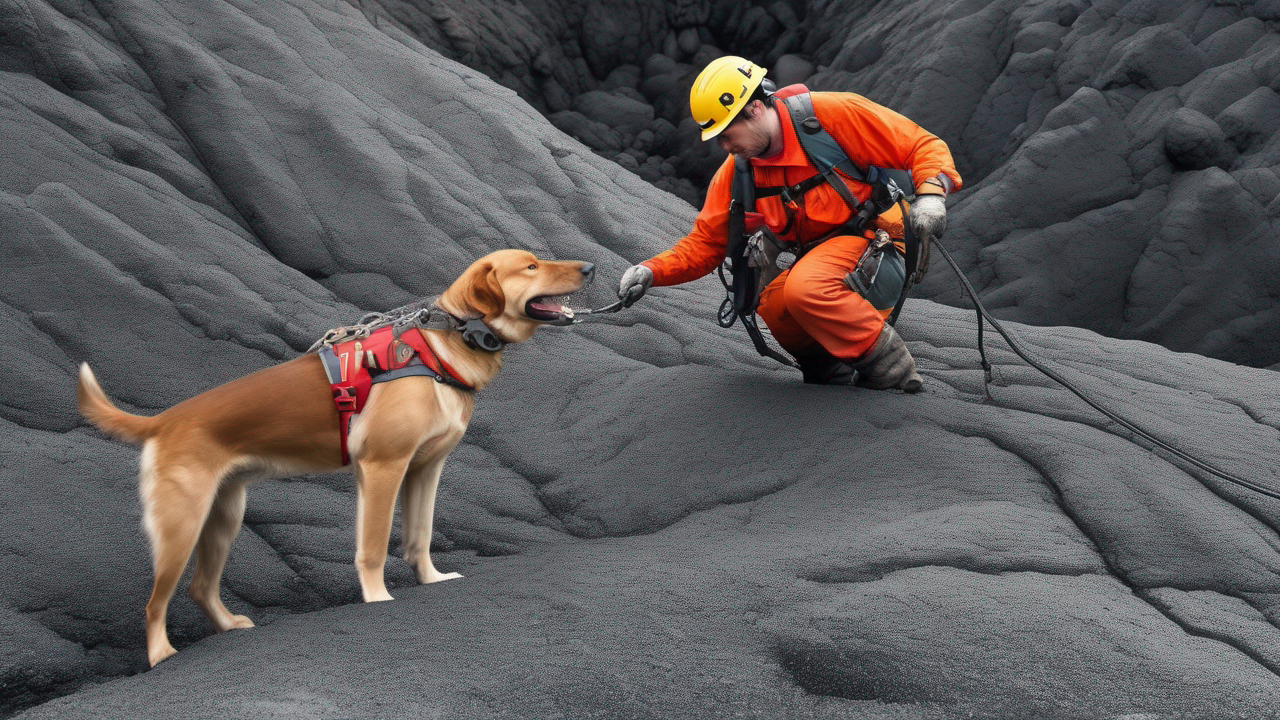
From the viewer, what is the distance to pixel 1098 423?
14.9ft

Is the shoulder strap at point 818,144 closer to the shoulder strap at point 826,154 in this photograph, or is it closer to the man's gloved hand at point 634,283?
the shoulder strap at point 826,154

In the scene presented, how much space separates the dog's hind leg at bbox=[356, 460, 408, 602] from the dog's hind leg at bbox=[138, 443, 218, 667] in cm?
51

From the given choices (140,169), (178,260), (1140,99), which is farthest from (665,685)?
(1140,99)

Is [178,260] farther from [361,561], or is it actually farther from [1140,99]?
[1140,99]

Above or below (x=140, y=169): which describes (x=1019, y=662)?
below

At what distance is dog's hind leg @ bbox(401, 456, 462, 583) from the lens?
3.52 m

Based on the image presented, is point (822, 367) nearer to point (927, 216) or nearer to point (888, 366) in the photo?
point (888, 366)

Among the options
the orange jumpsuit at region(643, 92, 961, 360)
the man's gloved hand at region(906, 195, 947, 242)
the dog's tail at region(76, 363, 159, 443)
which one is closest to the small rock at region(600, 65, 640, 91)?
the orange jumpsuit at region(643, 92, 961, 360)

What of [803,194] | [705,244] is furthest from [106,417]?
[803,194]

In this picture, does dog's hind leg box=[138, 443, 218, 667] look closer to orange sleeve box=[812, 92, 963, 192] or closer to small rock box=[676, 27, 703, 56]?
orange sleeve box=[812, 92, 963, 192]

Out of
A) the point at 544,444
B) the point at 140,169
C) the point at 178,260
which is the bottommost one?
the point at 544,444

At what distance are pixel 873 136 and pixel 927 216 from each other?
1.87ft

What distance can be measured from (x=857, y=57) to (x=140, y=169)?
10969 millimetres

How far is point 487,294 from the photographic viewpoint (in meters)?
3.46
